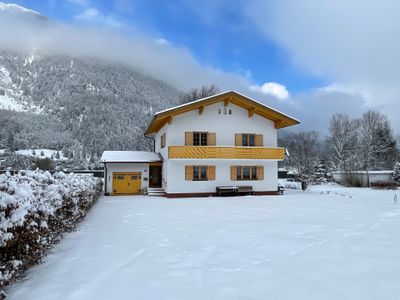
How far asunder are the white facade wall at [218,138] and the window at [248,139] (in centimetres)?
31

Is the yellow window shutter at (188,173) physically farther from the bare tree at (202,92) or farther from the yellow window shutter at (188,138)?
the bare tree at (202,92)

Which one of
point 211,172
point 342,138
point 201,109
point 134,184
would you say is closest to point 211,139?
point 201,109

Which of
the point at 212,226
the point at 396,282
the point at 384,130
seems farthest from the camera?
the point at 384,130

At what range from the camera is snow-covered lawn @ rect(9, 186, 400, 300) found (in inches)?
194

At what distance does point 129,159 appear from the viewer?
24453 millimetres

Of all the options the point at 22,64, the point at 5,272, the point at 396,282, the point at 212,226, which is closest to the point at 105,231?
the point at 212,226

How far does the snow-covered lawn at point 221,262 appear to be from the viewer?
16.2ft

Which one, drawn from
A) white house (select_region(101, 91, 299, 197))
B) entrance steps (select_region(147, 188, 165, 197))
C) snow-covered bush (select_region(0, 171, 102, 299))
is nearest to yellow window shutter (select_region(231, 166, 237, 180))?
white house (select_region(101, 91, 299, 197))

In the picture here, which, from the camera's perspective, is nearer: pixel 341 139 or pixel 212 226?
pixel 212 226

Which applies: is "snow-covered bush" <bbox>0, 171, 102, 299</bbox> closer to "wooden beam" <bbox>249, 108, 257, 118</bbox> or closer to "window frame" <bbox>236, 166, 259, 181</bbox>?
"window frame" <bbox>236, 166, 259, 181</bbox>

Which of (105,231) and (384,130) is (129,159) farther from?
(384,130)

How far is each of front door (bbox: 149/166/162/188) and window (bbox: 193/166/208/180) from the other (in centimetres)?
450

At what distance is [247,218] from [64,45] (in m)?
217

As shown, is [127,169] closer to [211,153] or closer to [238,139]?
[211,153]
